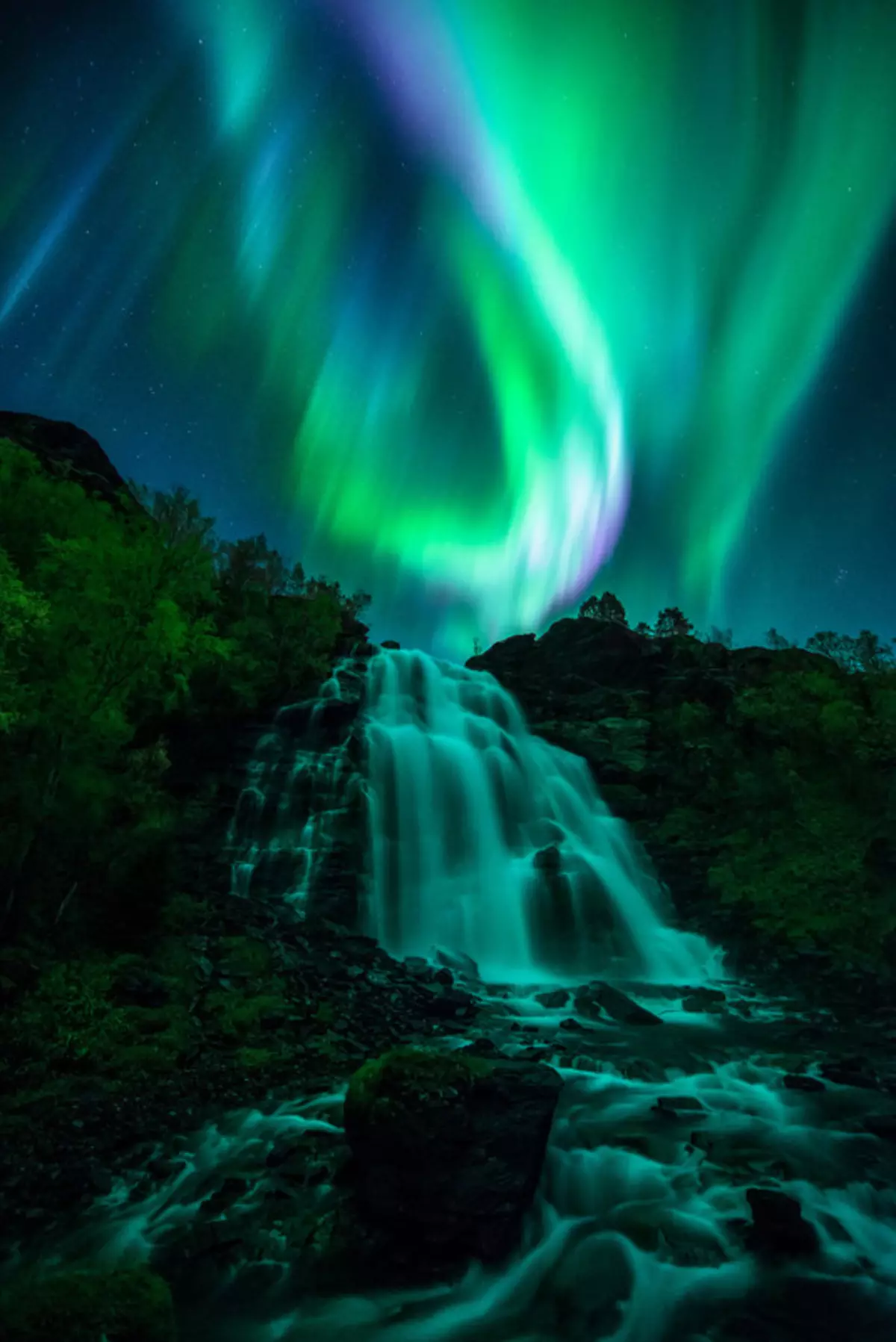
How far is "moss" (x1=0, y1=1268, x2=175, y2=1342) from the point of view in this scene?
430 centimetres

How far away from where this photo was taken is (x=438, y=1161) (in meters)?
7.59

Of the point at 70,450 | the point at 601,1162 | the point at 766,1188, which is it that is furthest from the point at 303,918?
the point at 70,450

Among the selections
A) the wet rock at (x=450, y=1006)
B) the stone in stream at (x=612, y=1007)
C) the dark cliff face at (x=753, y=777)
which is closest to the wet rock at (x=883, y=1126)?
the stone in stream at (x=612, y=1007)

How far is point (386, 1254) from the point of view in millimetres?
7383

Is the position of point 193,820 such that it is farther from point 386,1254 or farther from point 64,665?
point 386,1254

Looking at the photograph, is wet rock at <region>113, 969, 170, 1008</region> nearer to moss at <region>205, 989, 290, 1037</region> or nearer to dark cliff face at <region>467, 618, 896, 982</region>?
moss at <region>205, 989, 290, 1037</region>

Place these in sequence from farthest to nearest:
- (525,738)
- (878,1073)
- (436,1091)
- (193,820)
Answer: (525,738) < (193,820) < (878,1073) < (436,1091)

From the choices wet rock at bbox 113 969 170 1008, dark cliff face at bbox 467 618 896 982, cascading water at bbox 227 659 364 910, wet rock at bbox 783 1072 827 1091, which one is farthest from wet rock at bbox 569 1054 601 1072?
dark cliff face at bbox 467 618 896 982

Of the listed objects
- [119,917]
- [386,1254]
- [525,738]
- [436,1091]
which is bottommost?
[386,1254]

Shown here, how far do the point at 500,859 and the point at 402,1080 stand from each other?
746 inches

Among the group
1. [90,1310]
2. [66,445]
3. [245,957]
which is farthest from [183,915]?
[66,445]

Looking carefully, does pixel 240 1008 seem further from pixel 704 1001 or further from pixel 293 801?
pixel 704 1001

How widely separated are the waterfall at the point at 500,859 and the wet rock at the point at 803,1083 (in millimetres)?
8661

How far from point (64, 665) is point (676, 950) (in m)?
20.8
